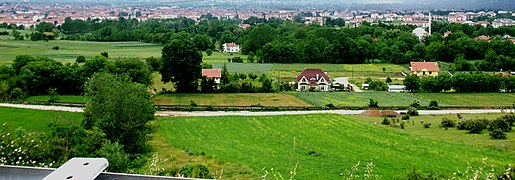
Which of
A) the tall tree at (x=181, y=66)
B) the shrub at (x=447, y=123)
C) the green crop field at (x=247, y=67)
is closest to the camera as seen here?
the shrub at (x=447, y=123)

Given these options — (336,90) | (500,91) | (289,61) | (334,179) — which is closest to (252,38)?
(289,61)

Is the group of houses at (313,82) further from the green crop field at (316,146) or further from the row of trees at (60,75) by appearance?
the green crop field at (316,146)

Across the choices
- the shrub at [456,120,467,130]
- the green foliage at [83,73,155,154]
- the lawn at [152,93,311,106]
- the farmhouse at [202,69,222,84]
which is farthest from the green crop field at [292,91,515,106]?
the green foliage at [83,73,155,154]

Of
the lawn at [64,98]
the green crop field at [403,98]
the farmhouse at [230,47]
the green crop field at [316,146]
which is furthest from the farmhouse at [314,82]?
the farmhouse at [230,47]

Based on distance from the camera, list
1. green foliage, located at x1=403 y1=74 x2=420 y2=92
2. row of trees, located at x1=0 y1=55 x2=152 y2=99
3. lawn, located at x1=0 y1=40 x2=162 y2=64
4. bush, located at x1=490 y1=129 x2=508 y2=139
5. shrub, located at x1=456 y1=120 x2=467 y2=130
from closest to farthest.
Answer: bush, located at x1=490 y1=129 x2=508 y2=139, shrub, located at x1=456 y1=120 x2=467 y2=130, row of trees, located at x1=0 y1=55 x2=152 y2=99, green foliage, located at x1=403 y1=74 x2=420 y2=92, lawn, located at x1=0 y1=40 x2=162 y2=64

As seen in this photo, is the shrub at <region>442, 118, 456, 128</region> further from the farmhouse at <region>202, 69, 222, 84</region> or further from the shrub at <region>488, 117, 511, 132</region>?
the farmhouse at <region>202, 69, 222, 84</region>

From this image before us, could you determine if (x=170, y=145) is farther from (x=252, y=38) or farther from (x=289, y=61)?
(x=252, y=38)
